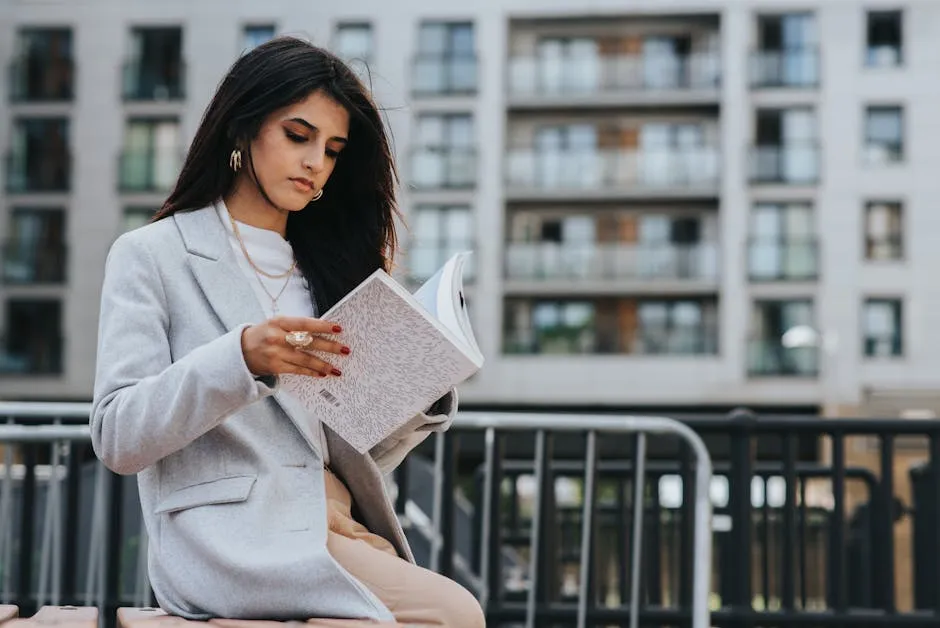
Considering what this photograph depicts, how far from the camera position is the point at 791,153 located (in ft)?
105

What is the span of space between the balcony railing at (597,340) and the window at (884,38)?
297 inches

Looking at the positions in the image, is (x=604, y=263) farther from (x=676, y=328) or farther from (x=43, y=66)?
(x=43, y=66)

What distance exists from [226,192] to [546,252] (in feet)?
99.5

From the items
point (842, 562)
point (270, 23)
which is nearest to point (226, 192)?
point (842, 562)

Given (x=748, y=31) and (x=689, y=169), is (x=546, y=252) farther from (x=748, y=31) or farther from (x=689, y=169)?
(x=748, y=31)

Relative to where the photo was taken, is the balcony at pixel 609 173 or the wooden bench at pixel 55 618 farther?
the balcony at pixel 609 173

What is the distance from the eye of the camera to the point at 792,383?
31.8 meters

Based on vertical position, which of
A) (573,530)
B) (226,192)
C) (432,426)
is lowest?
(573,530)

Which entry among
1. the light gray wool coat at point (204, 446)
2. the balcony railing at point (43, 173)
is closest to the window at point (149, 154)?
the balcony railing at point (43, 173)

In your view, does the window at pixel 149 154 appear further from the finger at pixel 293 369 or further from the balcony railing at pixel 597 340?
the finger at pixel 293 369

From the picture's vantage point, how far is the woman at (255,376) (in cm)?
197

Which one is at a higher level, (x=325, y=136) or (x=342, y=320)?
(x=325, y=136)

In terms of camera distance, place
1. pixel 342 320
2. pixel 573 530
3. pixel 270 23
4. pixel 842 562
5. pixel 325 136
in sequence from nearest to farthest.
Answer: pixel 342 320 → pixel 325 136 → pixel 842 562 → pixel 573 530 → pixel 270 23

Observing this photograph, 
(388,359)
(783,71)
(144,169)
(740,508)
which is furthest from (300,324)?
(144,169)
